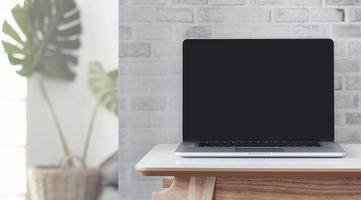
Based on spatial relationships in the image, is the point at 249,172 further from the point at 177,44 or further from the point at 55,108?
the point at 55,108

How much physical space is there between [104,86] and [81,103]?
106 millimetres

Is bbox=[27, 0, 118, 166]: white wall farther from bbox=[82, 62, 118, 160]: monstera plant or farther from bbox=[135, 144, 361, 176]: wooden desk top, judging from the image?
bbox=[135, 144, 361, 176]: wooden desk top

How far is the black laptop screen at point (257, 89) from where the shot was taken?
2059 millimetres

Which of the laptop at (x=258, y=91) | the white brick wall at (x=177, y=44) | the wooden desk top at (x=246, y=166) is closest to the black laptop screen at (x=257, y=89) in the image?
the laptop at (x=258, y=91)

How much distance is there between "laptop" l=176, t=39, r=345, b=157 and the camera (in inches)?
81.0

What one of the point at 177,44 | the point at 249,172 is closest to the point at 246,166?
the point at 249,172

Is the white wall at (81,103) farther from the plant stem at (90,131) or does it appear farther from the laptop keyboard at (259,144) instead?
the laptop keyboard at (259,144)

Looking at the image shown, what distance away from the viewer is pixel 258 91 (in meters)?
2.08

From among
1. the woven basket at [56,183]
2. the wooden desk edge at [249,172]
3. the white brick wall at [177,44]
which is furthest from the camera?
the woven basket at [56,183]

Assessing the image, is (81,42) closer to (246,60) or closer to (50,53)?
(50,53)

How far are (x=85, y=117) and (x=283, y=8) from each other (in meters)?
0.82

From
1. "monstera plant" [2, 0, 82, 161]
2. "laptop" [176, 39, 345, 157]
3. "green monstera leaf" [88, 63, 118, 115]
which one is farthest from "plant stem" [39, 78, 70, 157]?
"laptop" [176, 39, 345, 157]

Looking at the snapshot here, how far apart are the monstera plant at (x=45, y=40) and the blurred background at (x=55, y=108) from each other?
0.01 meters

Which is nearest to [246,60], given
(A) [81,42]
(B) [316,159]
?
(B) [316,159]
